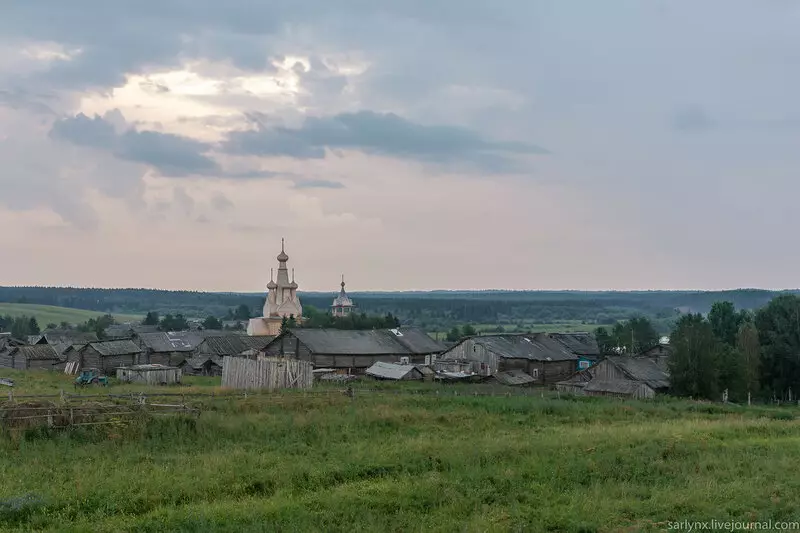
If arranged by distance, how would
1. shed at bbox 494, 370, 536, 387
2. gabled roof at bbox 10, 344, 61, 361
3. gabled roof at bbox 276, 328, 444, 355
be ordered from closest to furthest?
shed at bbox 494, 370, 536, 387 → gabled roof at bbox 276, 328, 444, 355 → gabled roof at bbox 10, 344, 61, 361

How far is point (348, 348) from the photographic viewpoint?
6356 centimetres

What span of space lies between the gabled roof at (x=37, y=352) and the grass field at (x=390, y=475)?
45887 millimetres

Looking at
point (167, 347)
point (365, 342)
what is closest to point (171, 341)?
point (167, 347)

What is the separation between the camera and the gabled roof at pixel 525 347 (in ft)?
210

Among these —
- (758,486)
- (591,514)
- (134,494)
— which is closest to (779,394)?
(758,486)

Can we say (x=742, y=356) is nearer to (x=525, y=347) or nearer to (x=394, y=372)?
(x=525, y=347)

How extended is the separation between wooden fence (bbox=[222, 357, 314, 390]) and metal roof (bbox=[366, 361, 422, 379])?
13.5 m

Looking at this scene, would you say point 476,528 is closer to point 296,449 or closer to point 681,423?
point 296,449

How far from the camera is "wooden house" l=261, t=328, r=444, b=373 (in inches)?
2448

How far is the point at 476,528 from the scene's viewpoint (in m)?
15.4

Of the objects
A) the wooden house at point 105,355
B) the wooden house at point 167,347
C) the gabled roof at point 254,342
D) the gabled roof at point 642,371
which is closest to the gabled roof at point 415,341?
the gabled roof at point 254,342

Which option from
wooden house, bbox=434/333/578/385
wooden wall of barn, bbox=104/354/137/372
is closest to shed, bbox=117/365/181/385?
wooden wall of barn, bbox=104/354/137/372

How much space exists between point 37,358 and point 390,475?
59892mm

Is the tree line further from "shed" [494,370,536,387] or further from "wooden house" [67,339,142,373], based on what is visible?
"wooden house" [67,339,142,373]
